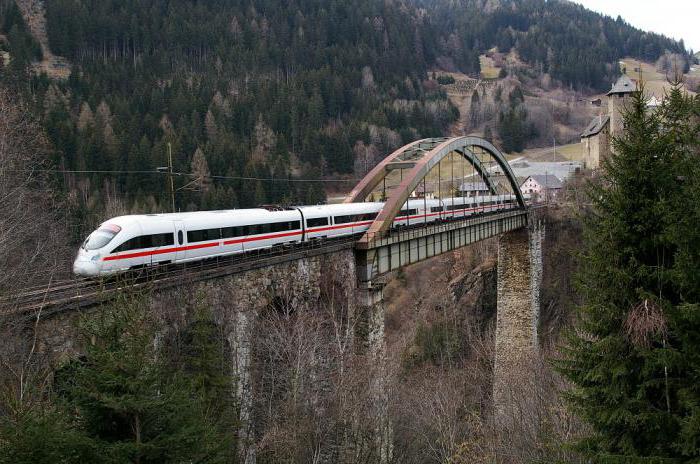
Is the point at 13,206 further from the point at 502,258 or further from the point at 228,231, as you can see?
the point at 502,258

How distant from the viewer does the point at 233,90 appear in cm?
11706

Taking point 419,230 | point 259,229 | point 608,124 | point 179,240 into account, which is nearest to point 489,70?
point 608,124

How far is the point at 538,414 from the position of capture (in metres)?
18.5

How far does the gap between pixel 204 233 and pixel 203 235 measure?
0.08 metres

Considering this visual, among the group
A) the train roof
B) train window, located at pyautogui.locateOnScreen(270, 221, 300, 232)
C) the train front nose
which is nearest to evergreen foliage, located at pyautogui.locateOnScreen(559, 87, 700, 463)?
the train front nose

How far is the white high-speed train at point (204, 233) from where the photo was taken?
15312 mm

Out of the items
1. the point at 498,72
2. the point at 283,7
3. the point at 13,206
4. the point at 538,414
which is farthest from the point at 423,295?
the point at 498,72

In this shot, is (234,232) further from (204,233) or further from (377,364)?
(377,364)

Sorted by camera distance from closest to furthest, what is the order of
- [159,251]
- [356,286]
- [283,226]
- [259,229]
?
[159,251]
[259,229]
[283,226]
[356,286]

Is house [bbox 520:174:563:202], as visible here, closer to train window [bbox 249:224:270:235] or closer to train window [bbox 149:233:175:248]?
train window [bbox 249:224:270:235]

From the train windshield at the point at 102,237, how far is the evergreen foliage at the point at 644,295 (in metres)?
12.2

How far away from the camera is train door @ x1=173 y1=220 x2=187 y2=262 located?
55.7ft

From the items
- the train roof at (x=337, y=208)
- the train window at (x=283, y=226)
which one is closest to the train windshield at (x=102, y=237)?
the train window at (x=283, y=226)

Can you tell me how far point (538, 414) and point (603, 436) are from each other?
9.09 m
